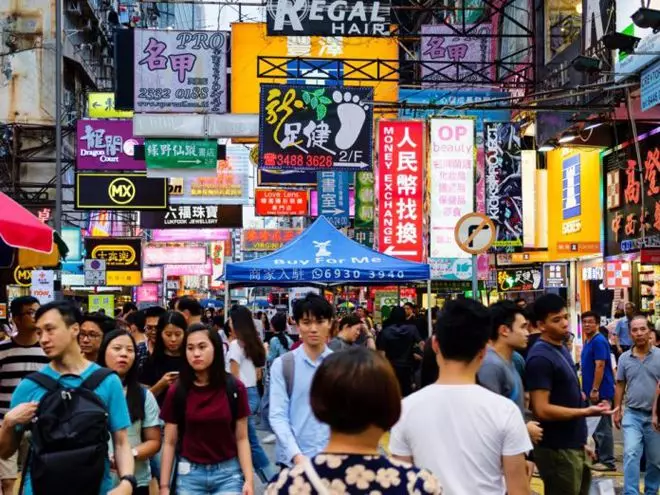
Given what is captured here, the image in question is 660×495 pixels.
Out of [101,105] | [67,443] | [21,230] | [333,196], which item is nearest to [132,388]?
[67,443]

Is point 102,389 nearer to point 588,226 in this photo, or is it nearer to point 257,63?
point 257,63

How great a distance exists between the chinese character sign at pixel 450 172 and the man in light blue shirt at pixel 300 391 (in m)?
13.9

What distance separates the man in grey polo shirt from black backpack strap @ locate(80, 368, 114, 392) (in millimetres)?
5633

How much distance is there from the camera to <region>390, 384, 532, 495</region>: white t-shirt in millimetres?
4180

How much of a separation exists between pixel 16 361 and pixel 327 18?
12.0 metres

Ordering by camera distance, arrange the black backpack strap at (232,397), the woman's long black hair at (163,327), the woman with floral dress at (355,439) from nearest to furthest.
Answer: the woman with floral dress at (355,439) → the black backpack strap at (232,397) → the woman's long black hair at (163,327)

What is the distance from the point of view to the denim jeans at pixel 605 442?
12133 mm

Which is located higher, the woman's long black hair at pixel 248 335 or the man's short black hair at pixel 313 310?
the man's short black hair at pixel 313 310

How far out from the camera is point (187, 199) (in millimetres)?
27844

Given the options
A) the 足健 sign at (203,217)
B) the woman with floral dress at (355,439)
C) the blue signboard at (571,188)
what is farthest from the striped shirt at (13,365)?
the 足健 sign at (203,217)

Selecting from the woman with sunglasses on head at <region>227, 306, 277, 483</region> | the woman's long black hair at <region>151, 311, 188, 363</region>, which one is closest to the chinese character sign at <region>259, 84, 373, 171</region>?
the woman with sunglasses on head at <region>227, 306, 277, 483</region>

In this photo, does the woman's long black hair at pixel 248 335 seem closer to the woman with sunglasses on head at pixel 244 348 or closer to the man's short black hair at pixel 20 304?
the woman with sunglasses on head at pixel 244 348

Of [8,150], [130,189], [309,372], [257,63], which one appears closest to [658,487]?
[309,372]

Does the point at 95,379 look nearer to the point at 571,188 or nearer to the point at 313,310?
the point at 313,310
